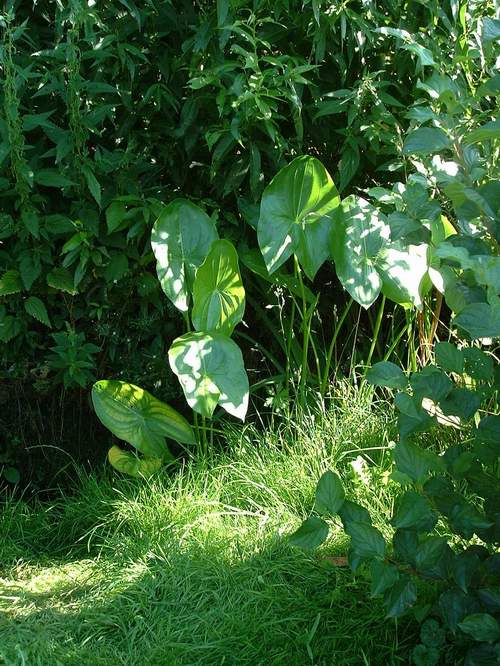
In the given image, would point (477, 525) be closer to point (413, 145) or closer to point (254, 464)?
point (413, 145)

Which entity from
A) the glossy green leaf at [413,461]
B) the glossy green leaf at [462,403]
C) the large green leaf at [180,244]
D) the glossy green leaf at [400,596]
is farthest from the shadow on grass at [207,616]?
the large green leaf at [180,244]

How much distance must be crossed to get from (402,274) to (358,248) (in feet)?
0.61

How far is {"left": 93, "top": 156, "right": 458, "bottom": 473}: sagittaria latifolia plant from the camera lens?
340 cm

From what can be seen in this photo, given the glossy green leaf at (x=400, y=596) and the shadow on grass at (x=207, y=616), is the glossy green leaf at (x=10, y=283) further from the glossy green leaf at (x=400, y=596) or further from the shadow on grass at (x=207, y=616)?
the glossy green leaf at (x=400, y=596)

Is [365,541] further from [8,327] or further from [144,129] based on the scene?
[144,129]

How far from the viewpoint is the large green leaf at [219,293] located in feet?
11.1

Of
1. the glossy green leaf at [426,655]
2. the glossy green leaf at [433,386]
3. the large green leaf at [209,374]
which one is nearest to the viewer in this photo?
the glossy green leaf at [433,386]

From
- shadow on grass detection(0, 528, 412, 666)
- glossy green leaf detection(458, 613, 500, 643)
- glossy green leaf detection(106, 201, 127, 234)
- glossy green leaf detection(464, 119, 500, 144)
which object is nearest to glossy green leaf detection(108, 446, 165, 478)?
shadow on grass detection(0, 528, 412, 666)

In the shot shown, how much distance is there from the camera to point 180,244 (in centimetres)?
350

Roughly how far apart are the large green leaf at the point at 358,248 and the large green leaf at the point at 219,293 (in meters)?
0.38

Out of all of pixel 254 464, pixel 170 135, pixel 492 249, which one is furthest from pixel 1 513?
pixel 492 249

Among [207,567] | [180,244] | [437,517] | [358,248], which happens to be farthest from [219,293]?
[437,517]

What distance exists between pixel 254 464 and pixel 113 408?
0.56m

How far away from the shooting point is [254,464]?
338 cm
